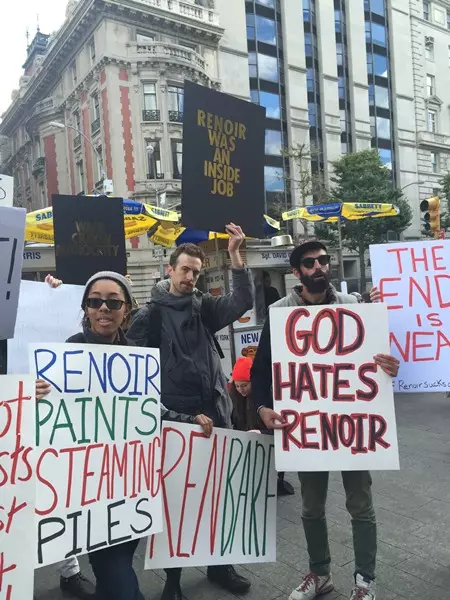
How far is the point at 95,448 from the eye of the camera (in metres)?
2.14

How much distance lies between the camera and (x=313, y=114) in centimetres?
3934

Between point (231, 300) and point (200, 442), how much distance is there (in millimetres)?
783

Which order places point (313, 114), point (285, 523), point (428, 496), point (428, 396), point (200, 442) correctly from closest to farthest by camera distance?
point (200, 442), point (285, 523), point (428, 496), point (428, 396), point (313, 114)

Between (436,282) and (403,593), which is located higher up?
(436,282)

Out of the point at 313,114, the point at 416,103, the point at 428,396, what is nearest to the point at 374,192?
the point at 313,114

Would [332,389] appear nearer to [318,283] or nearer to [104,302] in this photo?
[318,283]

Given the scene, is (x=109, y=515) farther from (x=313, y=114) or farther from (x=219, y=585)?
(x=313, y=114)

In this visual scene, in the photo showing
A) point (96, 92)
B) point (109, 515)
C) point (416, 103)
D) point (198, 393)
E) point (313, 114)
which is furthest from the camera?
point (416, 103)

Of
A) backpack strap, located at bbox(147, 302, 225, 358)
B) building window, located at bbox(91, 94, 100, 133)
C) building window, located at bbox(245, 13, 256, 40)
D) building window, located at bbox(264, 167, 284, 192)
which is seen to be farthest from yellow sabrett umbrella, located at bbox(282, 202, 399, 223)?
building window, located at bbox(245, 13, 256, 40)

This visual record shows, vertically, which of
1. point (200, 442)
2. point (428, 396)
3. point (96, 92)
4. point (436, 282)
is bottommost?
point (428, 396)

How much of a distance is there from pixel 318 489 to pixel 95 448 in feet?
3.98

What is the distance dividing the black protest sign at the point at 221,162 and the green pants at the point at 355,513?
4.82 feet

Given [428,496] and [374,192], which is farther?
[374,192]

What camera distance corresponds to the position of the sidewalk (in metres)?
2.83
